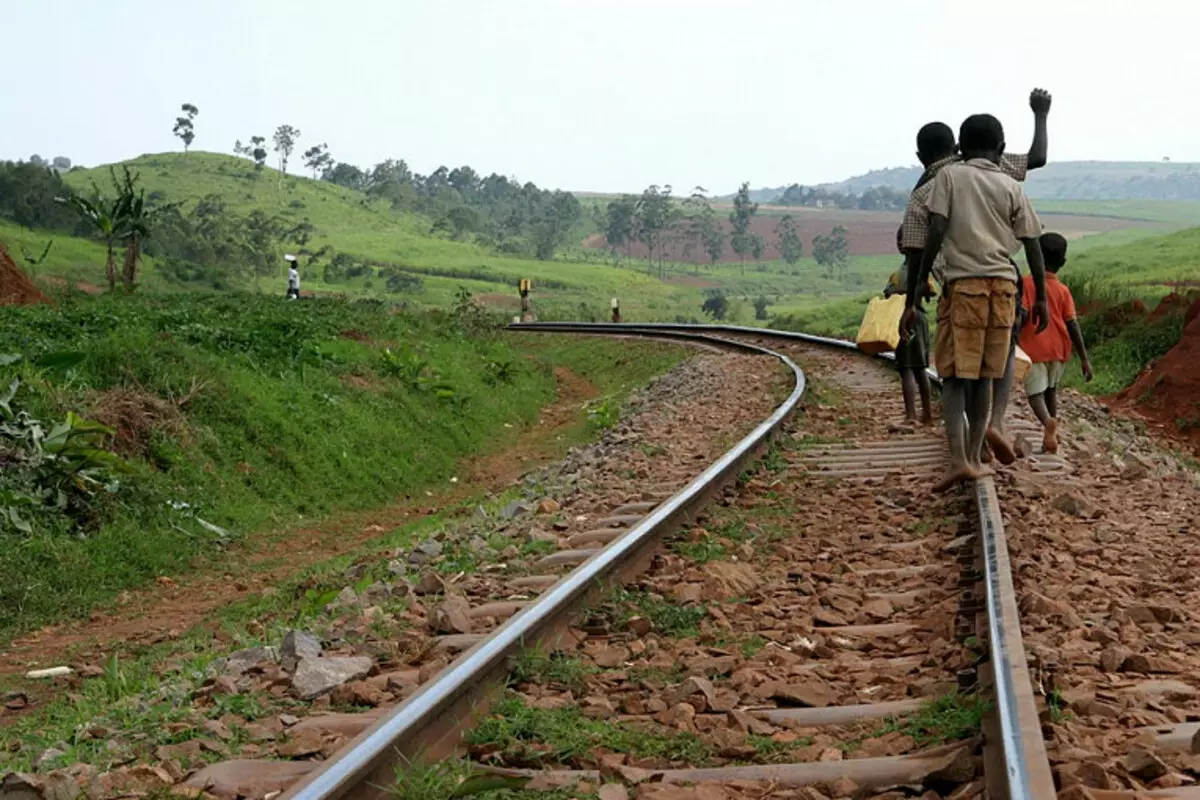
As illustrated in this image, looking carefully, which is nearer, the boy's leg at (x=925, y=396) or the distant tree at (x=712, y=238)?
the boy's leg at (x=925, y=396)

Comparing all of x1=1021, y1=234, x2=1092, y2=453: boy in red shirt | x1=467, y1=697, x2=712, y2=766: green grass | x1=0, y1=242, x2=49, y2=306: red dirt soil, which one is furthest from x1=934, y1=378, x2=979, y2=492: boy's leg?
x1=0, y1=242, x2=49, y2=306: red dirt soil

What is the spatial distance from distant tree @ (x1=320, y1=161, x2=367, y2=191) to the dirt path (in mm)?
139150

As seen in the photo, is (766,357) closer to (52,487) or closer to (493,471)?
(493,471)

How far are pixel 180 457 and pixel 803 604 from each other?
657 centimetres

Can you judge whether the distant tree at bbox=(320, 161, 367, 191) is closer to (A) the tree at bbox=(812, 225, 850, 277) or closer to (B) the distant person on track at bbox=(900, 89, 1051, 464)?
(A) the tree at bbox=(812, 225, 850, 277)

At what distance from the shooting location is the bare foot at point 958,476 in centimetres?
695

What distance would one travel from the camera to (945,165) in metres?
6.86

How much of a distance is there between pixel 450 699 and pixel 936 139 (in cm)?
530

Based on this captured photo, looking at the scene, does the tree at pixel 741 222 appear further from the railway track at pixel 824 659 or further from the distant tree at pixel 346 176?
the railway track at pixel 824 659

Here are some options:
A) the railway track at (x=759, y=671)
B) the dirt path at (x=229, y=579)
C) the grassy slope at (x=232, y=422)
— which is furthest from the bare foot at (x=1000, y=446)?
the grassy slope at (x=232, y=422)

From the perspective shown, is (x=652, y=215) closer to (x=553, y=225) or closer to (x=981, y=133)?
(x=553, y=225)

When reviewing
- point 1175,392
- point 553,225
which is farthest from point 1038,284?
point 553,225

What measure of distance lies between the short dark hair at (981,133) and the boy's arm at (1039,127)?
0.44m

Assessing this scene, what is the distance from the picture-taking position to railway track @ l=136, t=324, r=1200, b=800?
3236 millimetres
